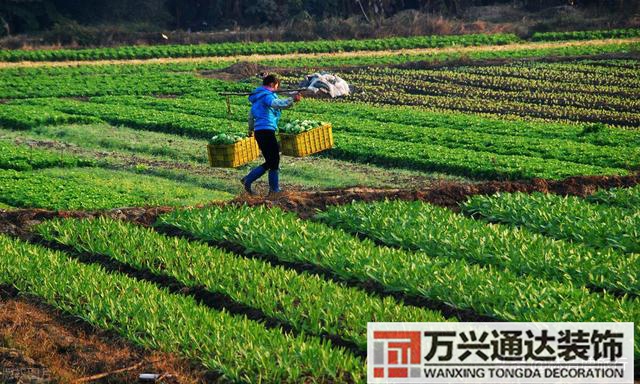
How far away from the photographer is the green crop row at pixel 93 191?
19.2 meters

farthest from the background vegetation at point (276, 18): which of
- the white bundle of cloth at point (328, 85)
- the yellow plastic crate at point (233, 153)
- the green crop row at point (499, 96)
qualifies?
the yellow plastic crate at point (233, 153)

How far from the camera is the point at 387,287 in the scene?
13281mm

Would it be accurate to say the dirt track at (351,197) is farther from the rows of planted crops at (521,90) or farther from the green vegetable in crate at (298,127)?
the rows of planted crops at (521,90)

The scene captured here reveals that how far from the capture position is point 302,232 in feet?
51.6

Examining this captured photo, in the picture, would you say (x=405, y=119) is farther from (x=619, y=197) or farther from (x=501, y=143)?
(x=619, y=197)

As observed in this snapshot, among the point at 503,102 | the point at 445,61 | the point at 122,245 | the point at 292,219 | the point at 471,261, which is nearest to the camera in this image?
the point at 471,261

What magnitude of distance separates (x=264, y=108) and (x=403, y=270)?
229 inches

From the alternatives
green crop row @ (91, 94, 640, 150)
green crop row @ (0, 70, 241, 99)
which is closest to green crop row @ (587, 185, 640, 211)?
green crop row @ (91, 94, 640, 150)

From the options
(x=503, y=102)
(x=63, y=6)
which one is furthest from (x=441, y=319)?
(x=63, y=6)

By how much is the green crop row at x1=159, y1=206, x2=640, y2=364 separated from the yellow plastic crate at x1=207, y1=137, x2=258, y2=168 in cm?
233

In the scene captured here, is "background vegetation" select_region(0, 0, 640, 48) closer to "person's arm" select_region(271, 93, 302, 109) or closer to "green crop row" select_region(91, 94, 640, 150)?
"green crop row" select_region(91, 94, 640, 150)

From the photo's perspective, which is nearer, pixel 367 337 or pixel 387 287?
pixel 367 337

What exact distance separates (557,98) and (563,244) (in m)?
20.1

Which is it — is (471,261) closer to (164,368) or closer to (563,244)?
(563,244)
